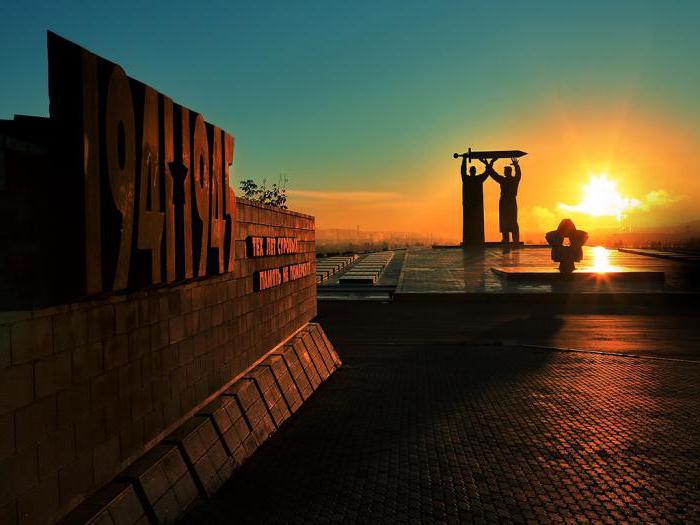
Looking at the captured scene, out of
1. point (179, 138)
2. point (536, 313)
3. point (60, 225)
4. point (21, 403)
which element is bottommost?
point (536, 313)

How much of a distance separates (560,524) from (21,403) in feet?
15.2

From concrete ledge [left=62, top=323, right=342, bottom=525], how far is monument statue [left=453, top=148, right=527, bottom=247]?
5004cm

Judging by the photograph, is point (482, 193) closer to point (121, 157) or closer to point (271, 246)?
point (271, 246)

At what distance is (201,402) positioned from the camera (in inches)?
281

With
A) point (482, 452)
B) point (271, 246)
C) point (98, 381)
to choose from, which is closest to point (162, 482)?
point (98, 381)

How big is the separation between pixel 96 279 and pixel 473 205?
5628cm

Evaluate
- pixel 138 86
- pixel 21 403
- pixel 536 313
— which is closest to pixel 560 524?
pixel 21 403

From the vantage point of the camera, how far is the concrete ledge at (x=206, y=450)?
4.88 m

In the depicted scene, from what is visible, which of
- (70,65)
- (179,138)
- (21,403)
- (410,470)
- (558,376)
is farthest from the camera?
(558,376)

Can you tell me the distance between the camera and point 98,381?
4953mm

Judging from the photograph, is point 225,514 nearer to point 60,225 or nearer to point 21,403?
point 21,403

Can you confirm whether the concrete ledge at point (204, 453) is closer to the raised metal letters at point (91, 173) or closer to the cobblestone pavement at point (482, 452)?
the cobblestone pavement at point (482, 452)

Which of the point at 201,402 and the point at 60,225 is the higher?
the point at 60,225

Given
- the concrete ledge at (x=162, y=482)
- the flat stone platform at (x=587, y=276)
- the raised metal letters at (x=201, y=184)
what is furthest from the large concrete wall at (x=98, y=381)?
the flat stone platform at (x=587, y=276)
